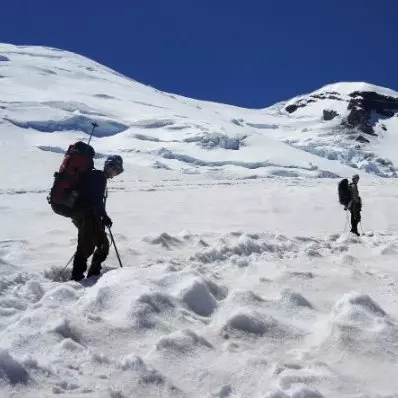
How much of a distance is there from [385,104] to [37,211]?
167 metres

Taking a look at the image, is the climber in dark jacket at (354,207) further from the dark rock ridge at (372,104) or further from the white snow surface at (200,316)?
the dark rock ridge at (372,104)

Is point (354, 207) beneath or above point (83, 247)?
above

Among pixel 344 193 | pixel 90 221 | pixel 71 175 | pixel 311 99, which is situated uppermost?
pixel 311 99

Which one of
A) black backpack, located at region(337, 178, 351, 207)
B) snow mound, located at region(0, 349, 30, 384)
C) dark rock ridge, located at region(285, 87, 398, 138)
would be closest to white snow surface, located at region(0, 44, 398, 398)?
snow mound, located at region(0, 349, 30, 384)

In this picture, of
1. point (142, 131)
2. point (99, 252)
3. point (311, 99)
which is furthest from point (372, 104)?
point (99, 252)

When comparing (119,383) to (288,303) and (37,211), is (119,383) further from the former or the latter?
(37,211)

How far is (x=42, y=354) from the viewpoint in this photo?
3068mm

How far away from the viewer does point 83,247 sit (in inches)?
207

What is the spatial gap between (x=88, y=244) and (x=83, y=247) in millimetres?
57

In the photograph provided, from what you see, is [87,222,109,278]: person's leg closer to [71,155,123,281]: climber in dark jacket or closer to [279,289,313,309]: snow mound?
[71,155,123,281]: climber in dark jacket

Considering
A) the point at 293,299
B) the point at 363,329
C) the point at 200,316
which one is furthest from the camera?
the point at 293,299

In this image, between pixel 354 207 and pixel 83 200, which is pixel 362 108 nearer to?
pixel 354 207

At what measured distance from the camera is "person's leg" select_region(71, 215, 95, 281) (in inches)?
205

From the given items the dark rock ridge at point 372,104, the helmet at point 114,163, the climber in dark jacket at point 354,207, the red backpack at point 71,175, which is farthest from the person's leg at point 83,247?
the dark rock ridge at point 372,104
